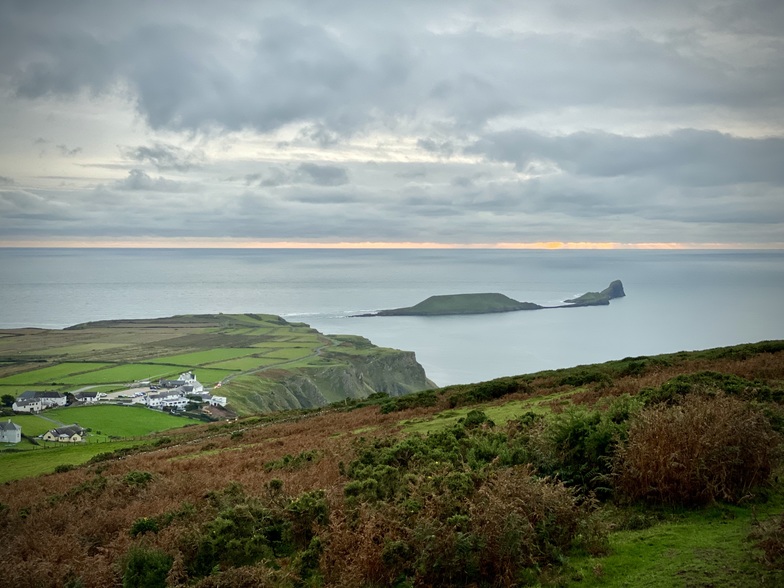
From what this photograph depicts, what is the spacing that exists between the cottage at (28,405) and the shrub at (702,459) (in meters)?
83.6

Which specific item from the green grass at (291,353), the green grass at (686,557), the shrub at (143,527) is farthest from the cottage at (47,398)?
the green grass at (686,557)

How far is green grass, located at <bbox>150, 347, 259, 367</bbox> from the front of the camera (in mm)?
125481

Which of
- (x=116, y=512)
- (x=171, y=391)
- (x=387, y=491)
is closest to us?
(x=387, y=491)

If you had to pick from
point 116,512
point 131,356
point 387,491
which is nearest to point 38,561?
point 116,512

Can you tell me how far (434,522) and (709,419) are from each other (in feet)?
17.2

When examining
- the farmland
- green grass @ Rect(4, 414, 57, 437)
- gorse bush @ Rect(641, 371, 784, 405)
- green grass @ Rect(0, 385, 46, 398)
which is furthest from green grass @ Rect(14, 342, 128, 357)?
gorse bush @ Rect(641, 371, 784, 405)

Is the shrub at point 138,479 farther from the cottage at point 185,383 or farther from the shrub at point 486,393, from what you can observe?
the cottage at point 185,383

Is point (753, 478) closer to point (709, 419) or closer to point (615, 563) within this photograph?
point (709, 419)

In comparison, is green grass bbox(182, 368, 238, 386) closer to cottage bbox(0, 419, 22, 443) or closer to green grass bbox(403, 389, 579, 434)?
cottage bbox(0, 419, 22, 443)

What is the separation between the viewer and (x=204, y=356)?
13525cm

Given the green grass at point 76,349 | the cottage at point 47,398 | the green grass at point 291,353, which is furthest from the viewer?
the green grass at point 291,353

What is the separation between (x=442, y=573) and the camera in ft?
25.9

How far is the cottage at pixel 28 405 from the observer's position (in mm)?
75062

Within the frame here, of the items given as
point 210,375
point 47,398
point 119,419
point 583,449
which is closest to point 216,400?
point 119,419
